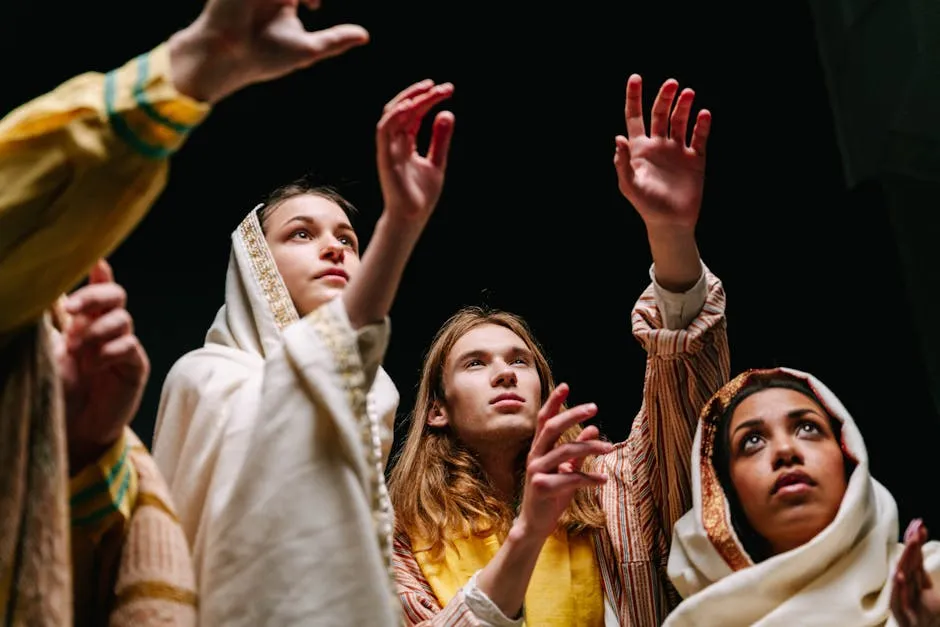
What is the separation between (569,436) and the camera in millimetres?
2787

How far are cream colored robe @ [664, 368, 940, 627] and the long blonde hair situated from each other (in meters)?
0.35

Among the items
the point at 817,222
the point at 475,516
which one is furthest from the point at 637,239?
the point at 475,516

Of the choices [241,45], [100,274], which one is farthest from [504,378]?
[241,45]

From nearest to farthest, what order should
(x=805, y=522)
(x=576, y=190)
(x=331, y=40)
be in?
1. (x=331, y=40)
2. (x=805, y=522)
3. (x=576, y=190)

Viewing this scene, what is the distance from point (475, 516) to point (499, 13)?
1.39 m

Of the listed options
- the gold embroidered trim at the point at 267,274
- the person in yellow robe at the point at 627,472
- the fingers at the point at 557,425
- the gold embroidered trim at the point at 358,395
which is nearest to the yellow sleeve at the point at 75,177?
the gold embroidered trim at the point at 358,395

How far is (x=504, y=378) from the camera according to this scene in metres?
2.65

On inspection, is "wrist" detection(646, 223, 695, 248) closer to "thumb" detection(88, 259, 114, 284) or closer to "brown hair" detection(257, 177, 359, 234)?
"brown hair" detection(257, 177, 359, 234)

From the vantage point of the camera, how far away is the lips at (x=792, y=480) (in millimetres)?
2195

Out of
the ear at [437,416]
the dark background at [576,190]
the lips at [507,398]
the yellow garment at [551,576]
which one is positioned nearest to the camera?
the yellow garment at [551,576]

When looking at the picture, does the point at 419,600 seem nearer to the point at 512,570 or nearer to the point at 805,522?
the point at 512,570

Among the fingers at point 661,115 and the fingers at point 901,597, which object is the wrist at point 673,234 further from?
the fingers at point 901,597

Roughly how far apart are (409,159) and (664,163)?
0.80 metres

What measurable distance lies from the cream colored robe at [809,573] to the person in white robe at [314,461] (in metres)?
0.64
